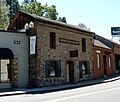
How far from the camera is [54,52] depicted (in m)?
25.5

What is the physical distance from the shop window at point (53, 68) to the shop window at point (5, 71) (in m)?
3.56

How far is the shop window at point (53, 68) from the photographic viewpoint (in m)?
24.5

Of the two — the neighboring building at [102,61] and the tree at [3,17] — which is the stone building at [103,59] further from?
the tree at [3,17]

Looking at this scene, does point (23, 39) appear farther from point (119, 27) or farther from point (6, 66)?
point (119, 27)

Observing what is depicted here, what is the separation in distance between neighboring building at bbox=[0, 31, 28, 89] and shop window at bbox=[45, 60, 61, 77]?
6.55ft

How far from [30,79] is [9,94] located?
17.4 ft

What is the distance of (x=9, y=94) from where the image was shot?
18531 mm

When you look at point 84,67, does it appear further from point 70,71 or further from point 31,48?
point 31,48

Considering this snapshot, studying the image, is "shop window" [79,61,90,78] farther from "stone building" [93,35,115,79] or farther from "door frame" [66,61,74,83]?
"door frame" [66,61,74,83]

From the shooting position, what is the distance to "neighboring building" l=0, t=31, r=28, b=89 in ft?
72.7

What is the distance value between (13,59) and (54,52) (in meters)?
4.30

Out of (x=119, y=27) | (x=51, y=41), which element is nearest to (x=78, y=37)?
(x=51, y=41)

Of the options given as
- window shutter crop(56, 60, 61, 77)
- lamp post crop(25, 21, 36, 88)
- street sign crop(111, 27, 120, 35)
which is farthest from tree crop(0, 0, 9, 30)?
lamp post crop(25, 21, 36, 88)

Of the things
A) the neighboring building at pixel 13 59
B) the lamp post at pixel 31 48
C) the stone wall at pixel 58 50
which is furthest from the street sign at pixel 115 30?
the neighboring building at pixel 13 59
